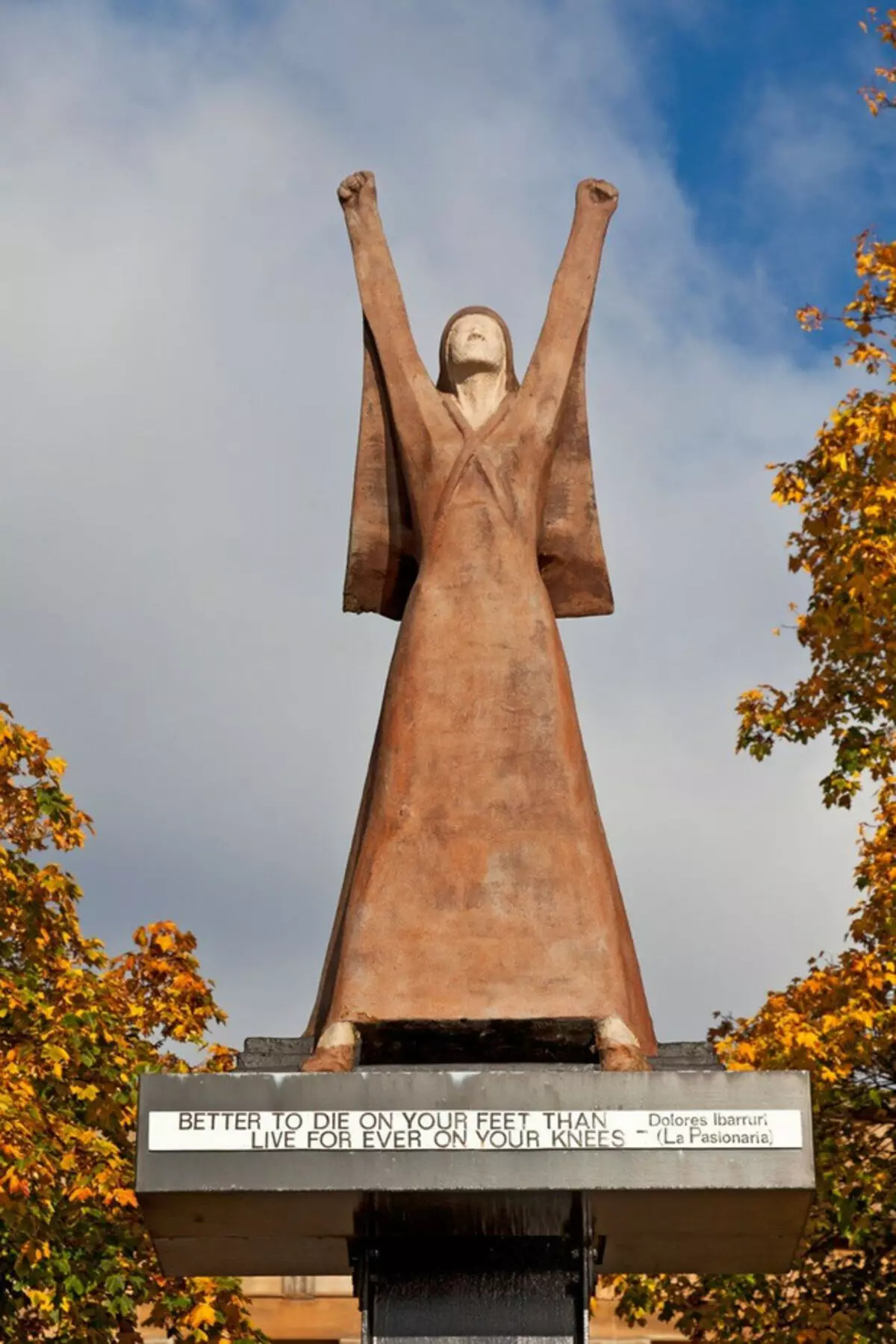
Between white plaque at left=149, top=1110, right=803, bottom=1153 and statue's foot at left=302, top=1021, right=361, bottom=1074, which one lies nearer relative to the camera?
white plaque at left=149, top=1110, right=803, bottom=1153

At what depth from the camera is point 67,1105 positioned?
17.6 meters

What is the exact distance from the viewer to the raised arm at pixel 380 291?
9.92m

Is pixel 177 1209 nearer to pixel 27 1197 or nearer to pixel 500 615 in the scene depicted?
pixel 500 615

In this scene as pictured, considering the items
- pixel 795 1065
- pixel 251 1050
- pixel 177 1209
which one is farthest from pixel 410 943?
pixel 795 1065

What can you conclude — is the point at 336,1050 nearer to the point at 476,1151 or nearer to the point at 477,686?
the point at 476,1151

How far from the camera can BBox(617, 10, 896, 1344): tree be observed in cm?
1577

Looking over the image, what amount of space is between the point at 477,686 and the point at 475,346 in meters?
1.63

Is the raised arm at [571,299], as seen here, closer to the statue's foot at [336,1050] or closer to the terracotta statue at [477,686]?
the terracotta statue at [477,686]

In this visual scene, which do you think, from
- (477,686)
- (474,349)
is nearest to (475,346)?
(474,349)

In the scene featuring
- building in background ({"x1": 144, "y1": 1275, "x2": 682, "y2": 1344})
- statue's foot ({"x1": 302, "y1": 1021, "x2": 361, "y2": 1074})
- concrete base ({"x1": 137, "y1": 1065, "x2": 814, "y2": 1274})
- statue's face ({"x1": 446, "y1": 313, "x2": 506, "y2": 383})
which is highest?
statue's face ({"x1": 446, "y1": 313, "x2": 506, "y2": 383})

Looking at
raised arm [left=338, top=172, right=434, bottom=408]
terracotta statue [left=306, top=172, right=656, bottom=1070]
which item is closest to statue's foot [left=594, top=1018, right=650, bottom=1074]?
terracotta statue [left=306, top=172, right=656, bottom=1070]

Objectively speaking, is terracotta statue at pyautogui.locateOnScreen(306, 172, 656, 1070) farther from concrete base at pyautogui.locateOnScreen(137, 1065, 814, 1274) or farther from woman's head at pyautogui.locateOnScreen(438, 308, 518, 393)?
concrete base at pyautogui.locateOnScreen(137, 1065, 814, 1274)

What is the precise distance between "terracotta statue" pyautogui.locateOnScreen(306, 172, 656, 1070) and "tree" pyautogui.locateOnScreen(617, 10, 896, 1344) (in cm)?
584

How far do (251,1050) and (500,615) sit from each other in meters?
2.02
